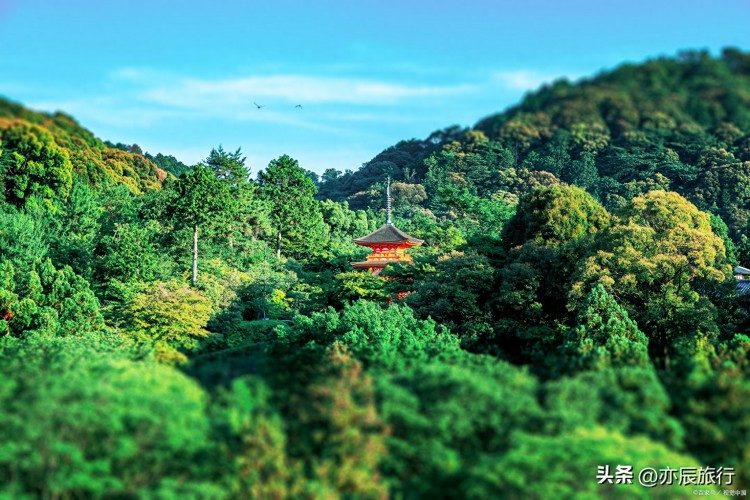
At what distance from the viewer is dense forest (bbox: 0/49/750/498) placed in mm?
4156

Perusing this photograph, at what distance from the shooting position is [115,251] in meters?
19.4

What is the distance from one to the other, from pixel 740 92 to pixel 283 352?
16.5 feet

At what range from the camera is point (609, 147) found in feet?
114

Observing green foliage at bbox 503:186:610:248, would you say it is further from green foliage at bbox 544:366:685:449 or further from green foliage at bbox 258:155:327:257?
green foliage at bbox 544:366:685:449

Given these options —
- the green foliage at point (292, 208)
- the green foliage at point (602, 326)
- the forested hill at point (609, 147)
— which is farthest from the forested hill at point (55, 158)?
the green foliage at point (602, 326)

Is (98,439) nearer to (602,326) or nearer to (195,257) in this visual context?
(602,326)

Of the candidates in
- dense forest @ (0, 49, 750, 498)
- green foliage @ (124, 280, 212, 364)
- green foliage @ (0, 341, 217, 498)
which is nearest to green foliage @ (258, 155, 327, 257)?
dense forest @ (0, 49, 750, 498)

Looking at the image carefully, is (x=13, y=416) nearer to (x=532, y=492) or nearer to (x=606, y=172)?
(x=532, y=492)

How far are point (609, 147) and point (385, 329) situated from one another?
2619 cm

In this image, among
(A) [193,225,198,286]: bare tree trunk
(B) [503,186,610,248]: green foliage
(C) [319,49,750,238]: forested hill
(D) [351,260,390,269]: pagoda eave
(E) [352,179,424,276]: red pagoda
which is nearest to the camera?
(C) [319,49,750,238]: forested hill

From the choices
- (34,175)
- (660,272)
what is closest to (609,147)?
(660,272)

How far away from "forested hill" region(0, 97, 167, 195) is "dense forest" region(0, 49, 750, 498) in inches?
2.3

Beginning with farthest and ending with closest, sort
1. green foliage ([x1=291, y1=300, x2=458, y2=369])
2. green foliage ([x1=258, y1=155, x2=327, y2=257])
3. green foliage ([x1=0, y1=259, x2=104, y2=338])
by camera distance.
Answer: green foliage ([x1=258, y1=155, x2=327, y2=257]) → green foliage ([x1=0, y1=259, x2=104, y2=338]) → green foliage ([x1=291, y1=300, x2=458, y2=369])

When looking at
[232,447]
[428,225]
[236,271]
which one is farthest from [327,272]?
[232,447]
